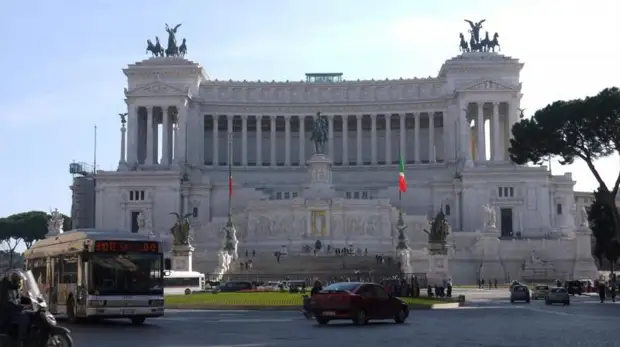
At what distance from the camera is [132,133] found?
376 ft

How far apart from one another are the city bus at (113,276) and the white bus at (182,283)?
32045 millimetres

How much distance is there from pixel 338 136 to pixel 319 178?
75.0ft

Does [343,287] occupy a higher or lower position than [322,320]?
higher

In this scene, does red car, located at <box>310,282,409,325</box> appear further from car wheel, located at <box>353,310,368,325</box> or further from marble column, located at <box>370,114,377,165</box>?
marble column, located at <box>370,114,377,165</box>

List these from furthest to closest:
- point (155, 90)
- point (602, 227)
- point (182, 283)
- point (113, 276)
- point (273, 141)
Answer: point (273, 141), point (155, 90), point (602, 227), point (182, 283), point (113, 276)

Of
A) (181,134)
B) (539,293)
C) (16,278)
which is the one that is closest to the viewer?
(16,278)

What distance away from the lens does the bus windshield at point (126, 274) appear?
3128 cm

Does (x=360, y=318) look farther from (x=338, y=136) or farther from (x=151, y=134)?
(x=338, y=136)

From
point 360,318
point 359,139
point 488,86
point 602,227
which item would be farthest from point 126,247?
point 359,139

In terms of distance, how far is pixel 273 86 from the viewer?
399 ft

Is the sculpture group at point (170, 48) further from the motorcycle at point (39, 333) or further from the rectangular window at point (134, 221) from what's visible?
the motorcycle at point (39, 333)

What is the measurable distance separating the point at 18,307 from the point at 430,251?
61693 mm

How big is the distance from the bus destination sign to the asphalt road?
99.4 inches

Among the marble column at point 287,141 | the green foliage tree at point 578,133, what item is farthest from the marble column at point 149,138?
the green foliage tree at point 578,133
